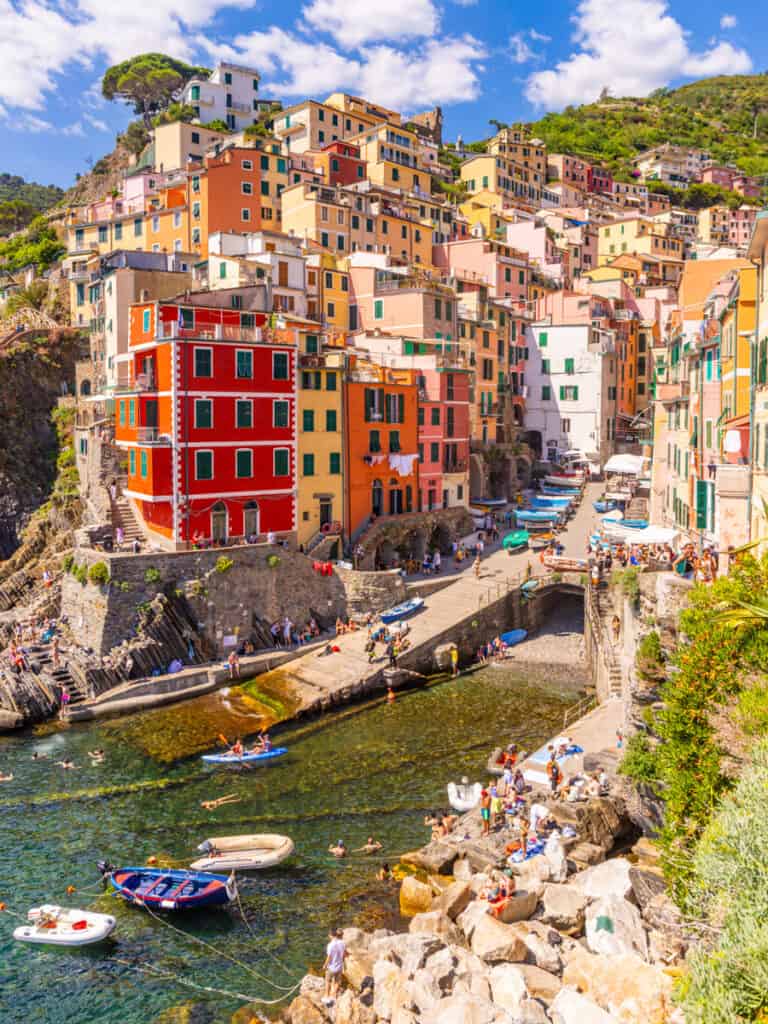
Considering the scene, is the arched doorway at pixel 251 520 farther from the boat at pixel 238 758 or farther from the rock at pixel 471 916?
the rock at pixel 471 916

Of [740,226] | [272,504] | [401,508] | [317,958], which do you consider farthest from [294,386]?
[740,226]

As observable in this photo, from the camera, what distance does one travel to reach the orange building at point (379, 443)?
45625 mm

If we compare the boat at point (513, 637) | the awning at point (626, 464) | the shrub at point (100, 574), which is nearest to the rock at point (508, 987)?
the shrub at point (100, 574)

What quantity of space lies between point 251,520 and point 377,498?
29.8 ft

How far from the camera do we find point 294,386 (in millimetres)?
42312

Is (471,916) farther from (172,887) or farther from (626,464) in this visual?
(626,464)

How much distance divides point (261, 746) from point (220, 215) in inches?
2067

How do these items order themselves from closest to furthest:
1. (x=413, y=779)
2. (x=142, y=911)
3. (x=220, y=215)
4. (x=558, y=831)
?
1. (x=142, y=911)
2. (x=558, y=831)
3. (x=413, y=779)
4. (x=220, y=215)

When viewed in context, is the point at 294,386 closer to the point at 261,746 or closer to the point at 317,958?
the point at 261,746

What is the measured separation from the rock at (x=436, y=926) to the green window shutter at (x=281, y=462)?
2618cm

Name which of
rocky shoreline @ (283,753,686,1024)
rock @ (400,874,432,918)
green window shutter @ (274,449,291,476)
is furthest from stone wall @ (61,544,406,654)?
rock @ (400,874,432,918)

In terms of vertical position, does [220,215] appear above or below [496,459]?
above

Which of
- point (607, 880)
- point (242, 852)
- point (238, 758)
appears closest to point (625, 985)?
point (607, 880)

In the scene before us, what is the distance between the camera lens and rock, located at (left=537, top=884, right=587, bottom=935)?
62.7 feet
